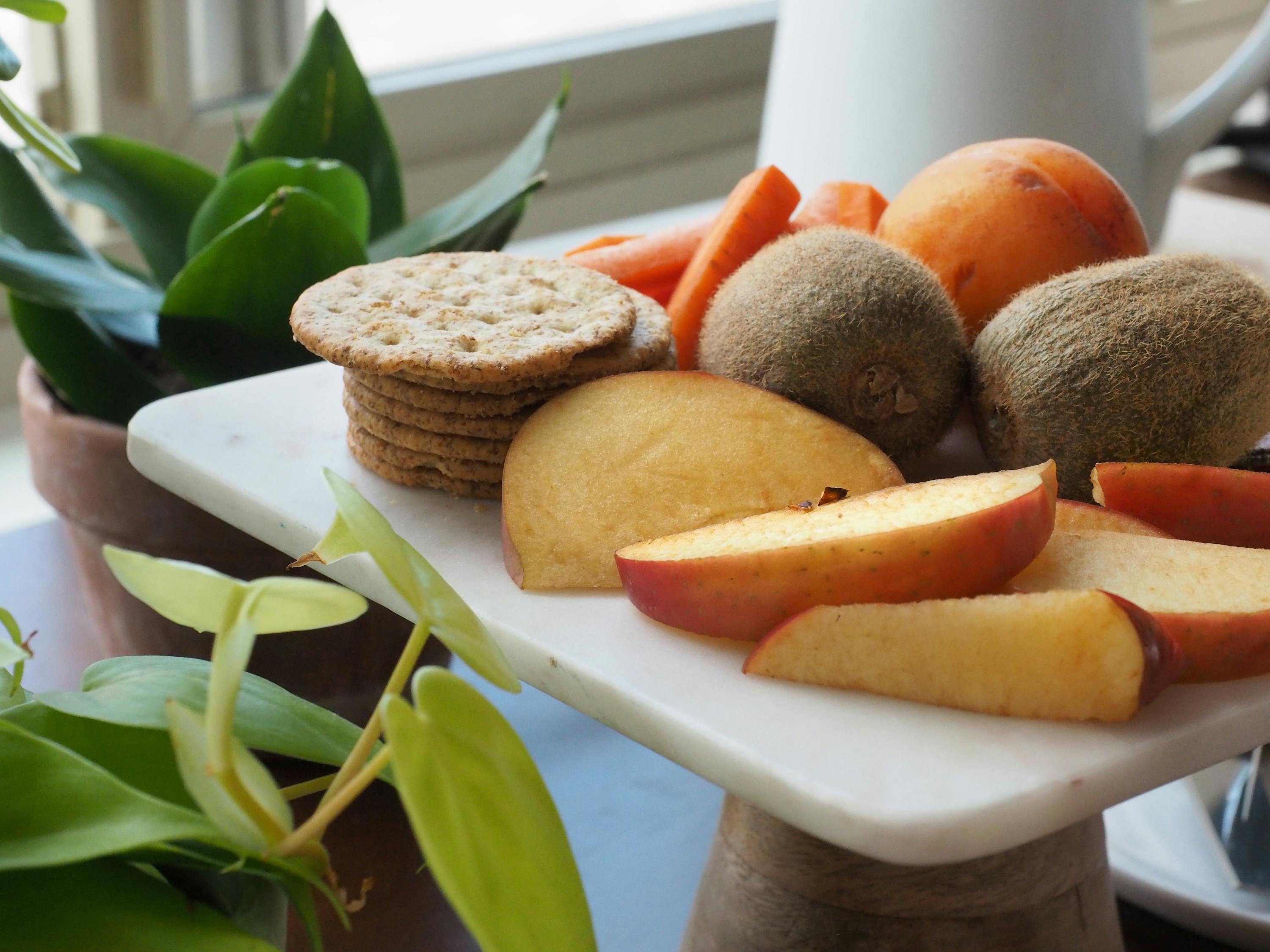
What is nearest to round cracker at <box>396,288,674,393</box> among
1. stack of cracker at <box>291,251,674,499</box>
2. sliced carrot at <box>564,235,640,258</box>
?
stack of cracker at <box>291,251,674,499</box>

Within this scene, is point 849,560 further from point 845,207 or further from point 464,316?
point 845,207

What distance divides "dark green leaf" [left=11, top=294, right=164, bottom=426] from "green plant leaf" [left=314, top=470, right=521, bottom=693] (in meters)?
0.32

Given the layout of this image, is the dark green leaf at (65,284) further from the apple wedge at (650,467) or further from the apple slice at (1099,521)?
the apple slice at (1099,521)

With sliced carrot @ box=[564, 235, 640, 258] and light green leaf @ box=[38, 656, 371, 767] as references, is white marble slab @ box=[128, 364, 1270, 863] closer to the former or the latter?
light green leaf @ box=[38, 656, 371, 767]

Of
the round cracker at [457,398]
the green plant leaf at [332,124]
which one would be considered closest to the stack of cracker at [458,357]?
the round cracker at [457,398]

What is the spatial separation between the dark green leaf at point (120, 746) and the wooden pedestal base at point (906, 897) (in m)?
0.18

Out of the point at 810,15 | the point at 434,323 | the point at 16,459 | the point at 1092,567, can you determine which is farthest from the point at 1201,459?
the point at 16,459

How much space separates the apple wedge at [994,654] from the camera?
31cm

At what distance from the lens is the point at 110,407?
1.86 feet

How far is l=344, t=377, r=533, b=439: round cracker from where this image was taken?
0.43 metres

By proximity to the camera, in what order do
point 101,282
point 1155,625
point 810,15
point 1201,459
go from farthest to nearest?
1. point 810,15
2. point 101,282
3. point 1201,459
4. point 1155,625

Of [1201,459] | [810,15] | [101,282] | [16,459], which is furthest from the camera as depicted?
[16,459]

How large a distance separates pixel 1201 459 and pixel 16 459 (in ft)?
2.83

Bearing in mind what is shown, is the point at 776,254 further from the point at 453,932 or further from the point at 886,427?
the point at 453,932
